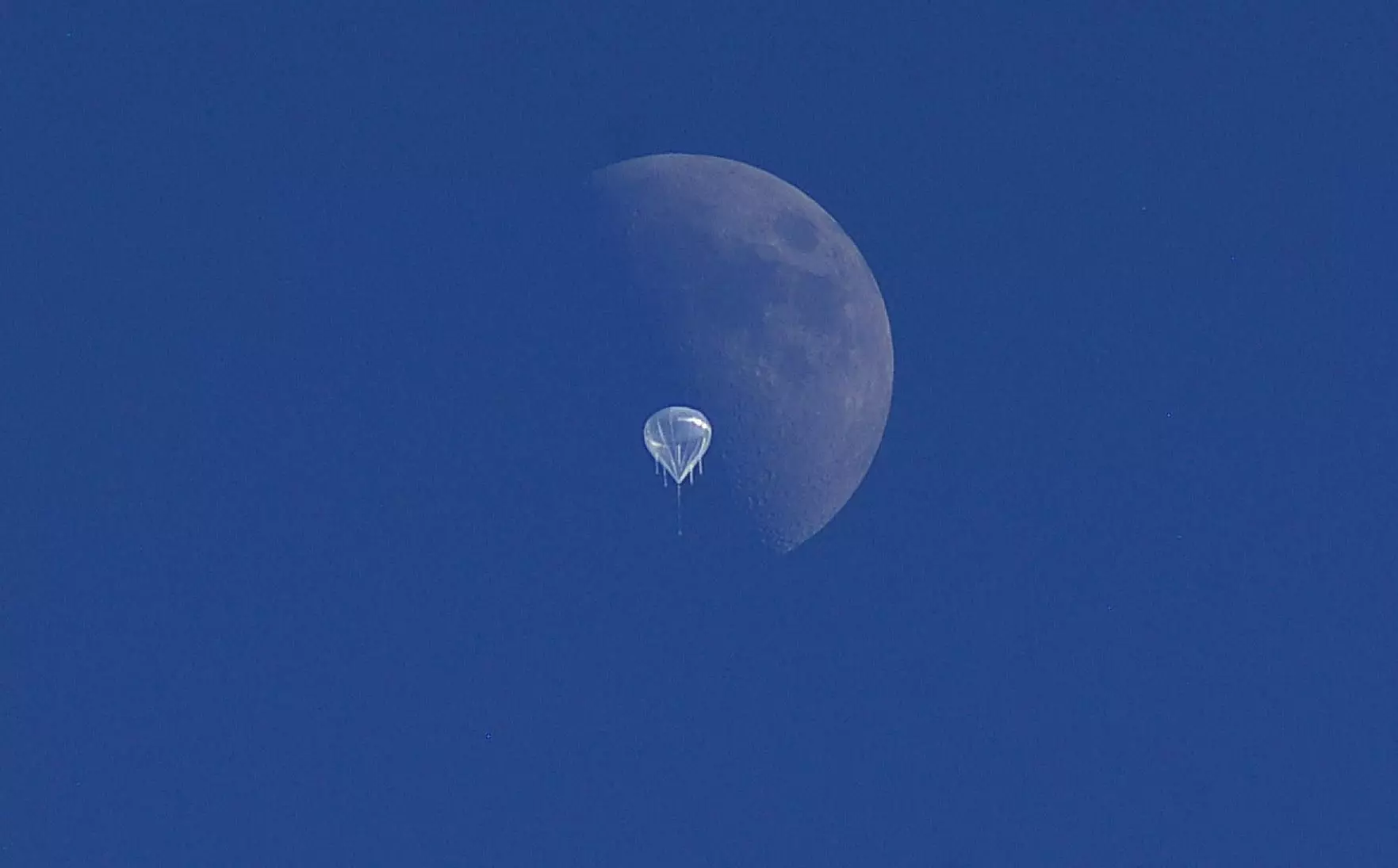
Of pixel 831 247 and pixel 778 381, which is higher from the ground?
Answer: pixel 831 247

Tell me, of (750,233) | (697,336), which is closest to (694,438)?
(697,336)

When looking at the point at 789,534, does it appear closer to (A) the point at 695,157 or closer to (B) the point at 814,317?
(B) the point at 814,317
